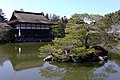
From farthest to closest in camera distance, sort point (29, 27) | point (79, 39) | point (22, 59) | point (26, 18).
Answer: point (26, 18) < point (29, 27) < point (22, 59) < point (79, 39)

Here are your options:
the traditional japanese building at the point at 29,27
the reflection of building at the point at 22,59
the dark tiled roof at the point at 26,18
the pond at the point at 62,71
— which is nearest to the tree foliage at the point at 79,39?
the pond at the point at 62,71

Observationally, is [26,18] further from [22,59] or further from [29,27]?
[22,59]

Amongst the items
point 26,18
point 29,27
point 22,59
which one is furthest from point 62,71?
point 26,18

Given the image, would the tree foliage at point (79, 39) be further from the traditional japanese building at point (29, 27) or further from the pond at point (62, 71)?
the traditional japanese building at point (29, 27)

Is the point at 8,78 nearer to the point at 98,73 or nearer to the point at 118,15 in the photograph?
the point at 98,73

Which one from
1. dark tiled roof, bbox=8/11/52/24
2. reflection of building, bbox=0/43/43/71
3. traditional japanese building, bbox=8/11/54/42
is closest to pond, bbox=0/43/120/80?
reflection of building, bbox=0/43/43/71

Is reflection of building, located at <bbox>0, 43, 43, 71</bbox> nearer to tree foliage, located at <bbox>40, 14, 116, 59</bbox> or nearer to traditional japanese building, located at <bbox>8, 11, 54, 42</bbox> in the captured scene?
tree foliage, located at <bbox>40, 14, 116, 59</bbox>

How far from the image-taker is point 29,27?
36.2 meters

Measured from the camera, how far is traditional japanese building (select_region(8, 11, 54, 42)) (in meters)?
34.7

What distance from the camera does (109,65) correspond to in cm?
1485

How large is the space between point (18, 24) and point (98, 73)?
2483 centimetres

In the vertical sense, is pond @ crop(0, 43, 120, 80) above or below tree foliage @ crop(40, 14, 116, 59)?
below

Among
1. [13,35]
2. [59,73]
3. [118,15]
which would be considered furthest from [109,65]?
[118,15]

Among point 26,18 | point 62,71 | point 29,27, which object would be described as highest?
point 26,18
